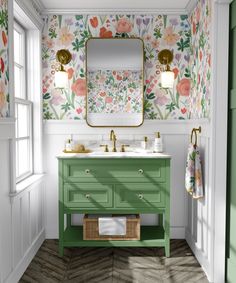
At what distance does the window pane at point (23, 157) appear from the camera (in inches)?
141

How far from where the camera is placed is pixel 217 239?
9.78 ft

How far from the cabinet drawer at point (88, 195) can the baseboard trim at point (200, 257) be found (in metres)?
0.92

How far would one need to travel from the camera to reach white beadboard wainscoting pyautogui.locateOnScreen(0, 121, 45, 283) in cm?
264

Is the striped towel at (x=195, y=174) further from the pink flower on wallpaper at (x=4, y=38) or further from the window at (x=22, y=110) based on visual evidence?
the pink flower on wallpaper at (x=4, y=38)

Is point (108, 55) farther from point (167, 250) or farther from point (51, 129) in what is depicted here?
point (167, 250)

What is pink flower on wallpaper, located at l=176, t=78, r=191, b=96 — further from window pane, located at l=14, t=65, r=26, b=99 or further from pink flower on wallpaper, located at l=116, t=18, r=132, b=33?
window pane, located at l=14, t=65, r=26, b=99

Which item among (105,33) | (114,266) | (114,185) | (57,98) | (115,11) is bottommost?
(114,266)

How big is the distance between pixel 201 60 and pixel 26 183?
195 centimetres

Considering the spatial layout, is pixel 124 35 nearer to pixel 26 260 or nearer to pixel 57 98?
pixel 57 98

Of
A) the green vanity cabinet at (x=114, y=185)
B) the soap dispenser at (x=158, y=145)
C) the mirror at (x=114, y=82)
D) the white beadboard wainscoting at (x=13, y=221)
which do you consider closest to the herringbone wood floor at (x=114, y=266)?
the white beadboard wainscoting at (x=13, y=221)

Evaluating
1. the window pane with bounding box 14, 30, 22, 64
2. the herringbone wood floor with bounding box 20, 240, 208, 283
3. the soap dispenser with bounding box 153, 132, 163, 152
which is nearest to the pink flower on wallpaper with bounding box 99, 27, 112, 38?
the window pane with bounding box 14, 30, 22, 64

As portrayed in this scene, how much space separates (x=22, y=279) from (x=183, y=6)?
303 centimetres

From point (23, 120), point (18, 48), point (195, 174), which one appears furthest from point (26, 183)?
point (195, 174)

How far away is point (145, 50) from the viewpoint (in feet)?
13.2
